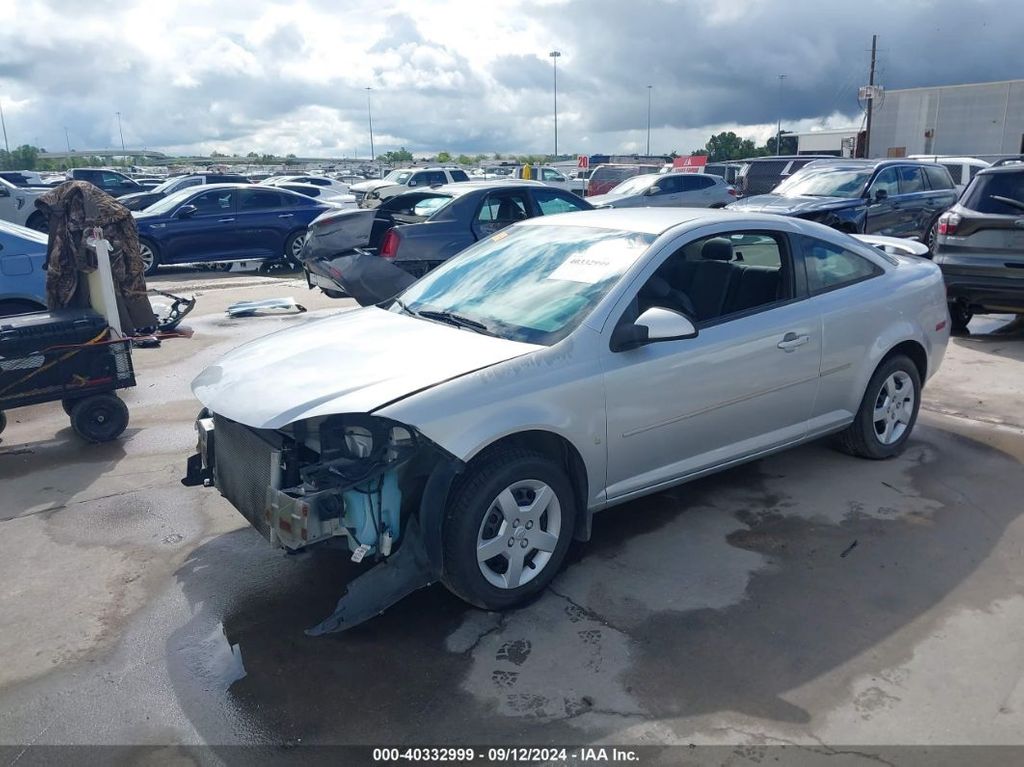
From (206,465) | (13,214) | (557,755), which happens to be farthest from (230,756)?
(13,214)

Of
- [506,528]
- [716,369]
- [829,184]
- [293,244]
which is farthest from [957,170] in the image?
[506,528]

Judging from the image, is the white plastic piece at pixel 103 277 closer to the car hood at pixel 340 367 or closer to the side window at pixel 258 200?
the car hood at pixel 340 367

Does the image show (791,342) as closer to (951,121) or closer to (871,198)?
(871,198)

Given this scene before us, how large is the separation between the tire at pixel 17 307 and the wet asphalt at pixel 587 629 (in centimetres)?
336

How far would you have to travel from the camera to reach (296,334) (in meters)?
4.62

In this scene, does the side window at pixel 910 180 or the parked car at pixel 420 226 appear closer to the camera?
the parked car at pixel 420 226

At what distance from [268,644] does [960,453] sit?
180 inches

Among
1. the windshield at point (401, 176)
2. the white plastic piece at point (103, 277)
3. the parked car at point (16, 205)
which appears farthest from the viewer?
the windshield at point (401, 176)

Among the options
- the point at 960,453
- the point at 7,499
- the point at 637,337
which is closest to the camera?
the point at 637,337

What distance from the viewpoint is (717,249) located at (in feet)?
16.1

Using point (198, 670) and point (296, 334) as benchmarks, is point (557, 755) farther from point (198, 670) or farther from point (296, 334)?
point (296, 334)

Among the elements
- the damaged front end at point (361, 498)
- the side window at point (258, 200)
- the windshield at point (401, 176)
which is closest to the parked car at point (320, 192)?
the windshield at point (401, 176)

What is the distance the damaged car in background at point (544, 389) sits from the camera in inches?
139

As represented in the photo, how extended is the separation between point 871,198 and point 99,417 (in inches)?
425
